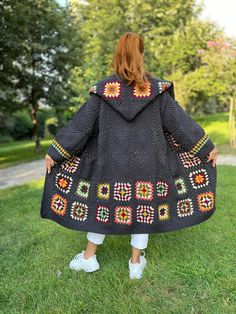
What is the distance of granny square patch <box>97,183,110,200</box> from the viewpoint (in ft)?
9.96

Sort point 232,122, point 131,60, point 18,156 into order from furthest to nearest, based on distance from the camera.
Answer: point 18,156, point 232,122, point 131,60

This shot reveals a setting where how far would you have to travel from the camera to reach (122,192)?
3.02 meters

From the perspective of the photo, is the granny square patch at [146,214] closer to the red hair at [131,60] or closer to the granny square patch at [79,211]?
the granny square patch at [79,211]

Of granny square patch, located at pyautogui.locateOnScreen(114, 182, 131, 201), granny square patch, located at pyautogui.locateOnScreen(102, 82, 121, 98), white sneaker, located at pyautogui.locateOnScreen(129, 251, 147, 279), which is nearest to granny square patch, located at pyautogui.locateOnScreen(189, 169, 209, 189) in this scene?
granny square patch, located at pyautogui.locateOnScreen(114, 182, 131, 201)

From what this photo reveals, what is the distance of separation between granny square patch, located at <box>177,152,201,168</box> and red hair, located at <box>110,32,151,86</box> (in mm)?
643

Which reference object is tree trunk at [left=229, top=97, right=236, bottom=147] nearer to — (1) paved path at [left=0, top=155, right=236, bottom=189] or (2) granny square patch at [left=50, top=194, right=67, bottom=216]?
(1) paved path at [left=0, top=155, right=236, bottom=189]

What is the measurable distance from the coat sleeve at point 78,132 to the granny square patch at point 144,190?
515mm

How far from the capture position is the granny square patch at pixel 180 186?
124 inches

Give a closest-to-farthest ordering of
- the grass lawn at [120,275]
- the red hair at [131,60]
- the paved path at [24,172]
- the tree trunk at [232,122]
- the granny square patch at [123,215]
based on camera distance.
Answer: the grass lawn at [120,275], the red hair at [131,60], the granny square patch at [123,215], the paved path at [24,172], the tree trunk at [232,122]

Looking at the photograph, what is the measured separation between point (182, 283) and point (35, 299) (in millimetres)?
1057

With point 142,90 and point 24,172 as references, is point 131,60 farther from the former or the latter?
point 24,172

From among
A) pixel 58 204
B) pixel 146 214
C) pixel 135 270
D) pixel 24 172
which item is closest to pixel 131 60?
pixel 146 214

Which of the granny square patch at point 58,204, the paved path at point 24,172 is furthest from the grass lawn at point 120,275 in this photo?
the paved path at point 24,172

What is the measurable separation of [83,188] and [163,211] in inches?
24.8
